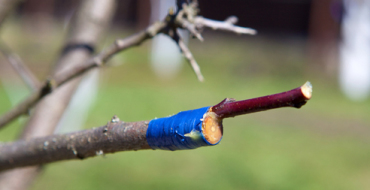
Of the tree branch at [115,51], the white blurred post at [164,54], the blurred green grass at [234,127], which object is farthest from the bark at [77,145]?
the white blurred post at [164,54]

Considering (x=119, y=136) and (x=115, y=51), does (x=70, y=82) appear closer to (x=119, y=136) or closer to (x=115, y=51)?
(x=115, y=51)

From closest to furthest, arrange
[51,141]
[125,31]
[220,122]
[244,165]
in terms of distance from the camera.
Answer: [220,122] → [51,141] → [244,165] → [125,31]

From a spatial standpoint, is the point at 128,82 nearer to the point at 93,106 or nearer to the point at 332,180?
the point at 93,106

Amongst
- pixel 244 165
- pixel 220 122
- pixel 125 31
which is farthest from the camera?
pixel 125 31

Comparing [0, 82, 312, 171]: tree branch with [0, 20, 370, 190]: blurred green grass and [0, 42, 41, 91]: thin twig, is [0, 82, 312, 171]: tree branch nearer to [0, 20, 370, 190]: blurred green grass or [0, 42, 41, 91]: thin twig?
[0, 42, 41, 91]: thin twig

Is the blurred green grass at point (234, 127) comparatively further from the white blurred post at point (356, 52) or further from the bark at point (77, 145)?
the bark at point (77, 145)

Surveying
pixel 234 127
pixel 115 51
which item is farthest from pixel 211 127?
pixel 234 127

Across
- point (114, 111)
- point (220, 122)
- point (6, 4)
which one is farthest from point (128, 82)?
point (220, 122)
